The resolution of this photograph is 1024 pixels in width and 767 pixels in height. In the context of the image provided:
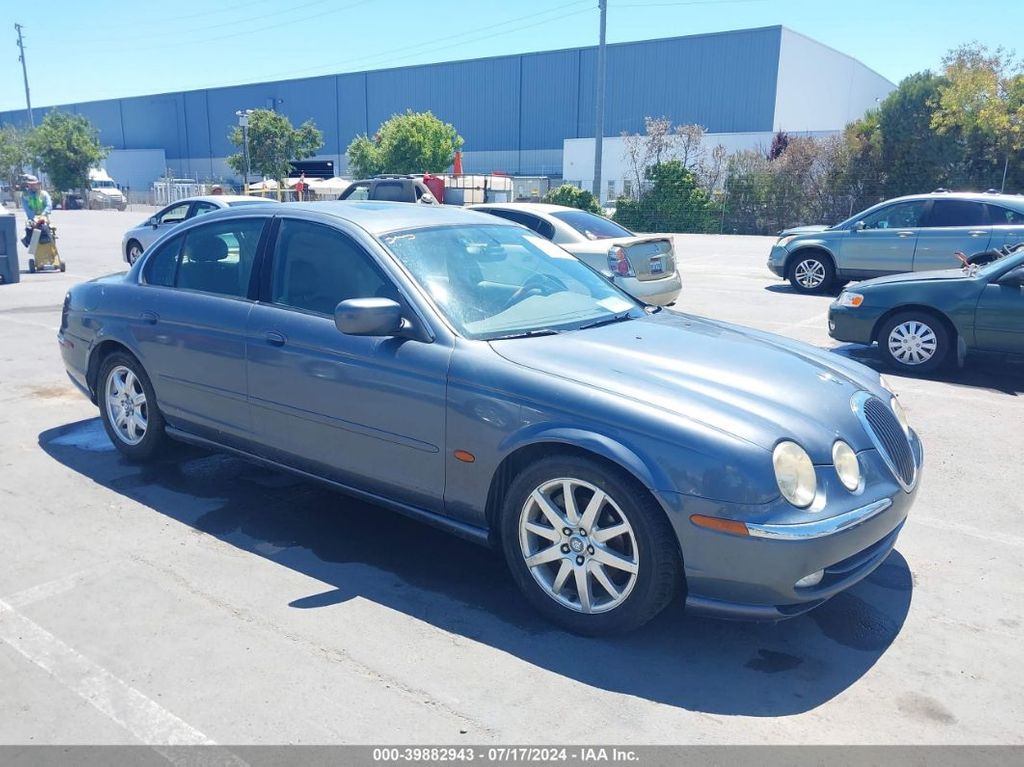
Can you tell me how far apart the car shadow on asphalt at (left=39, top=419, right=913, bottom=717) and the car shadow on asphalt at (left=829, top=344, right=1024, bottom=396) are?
455 cm

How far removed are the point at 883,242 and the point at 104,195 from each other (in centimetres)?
5598

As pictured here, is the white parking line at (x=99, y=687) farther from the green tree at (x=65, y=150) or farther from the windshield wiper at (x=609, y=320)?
the green tree at (x=65, y=150)

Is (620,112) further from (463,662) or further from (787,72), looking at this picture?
(463,662)

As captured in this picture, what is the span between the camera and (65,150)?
191ft

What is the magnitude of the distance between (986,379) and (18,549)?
326 inches

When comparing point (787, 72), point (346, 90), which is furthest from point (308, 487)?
point (346, 90)

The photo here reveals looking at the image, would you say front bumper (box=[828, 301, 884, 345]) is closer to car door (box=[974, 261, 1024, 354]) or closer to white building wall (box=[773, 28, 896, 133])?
car door (box=[974, 261, 1024, 354])

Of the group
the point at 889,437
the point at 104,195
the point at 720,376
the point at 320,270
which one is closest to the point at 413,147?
the point at 104,195

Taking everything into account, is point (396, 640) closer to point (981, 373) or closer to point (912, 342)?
point (912, 342)

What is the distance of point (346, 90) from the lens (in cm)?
6662

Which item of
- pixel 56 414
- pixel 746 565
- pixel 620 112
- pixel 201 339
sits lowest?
pixel 56 414

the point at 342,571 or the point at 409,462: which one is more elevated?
the point at 409,462

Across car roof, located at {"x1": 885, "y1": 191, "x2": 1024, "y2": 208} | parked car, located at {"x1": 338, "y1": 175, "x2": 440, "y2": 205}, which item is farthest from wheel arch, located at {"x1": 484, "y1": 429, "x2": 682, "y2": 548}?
parked car, located at {"x1": 338, "y1": 175, "x2": 440, "y2": 205}

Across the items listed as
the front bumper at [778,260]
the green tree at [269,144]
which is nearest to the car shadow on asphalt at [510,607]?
the front bumper at [778,260]
